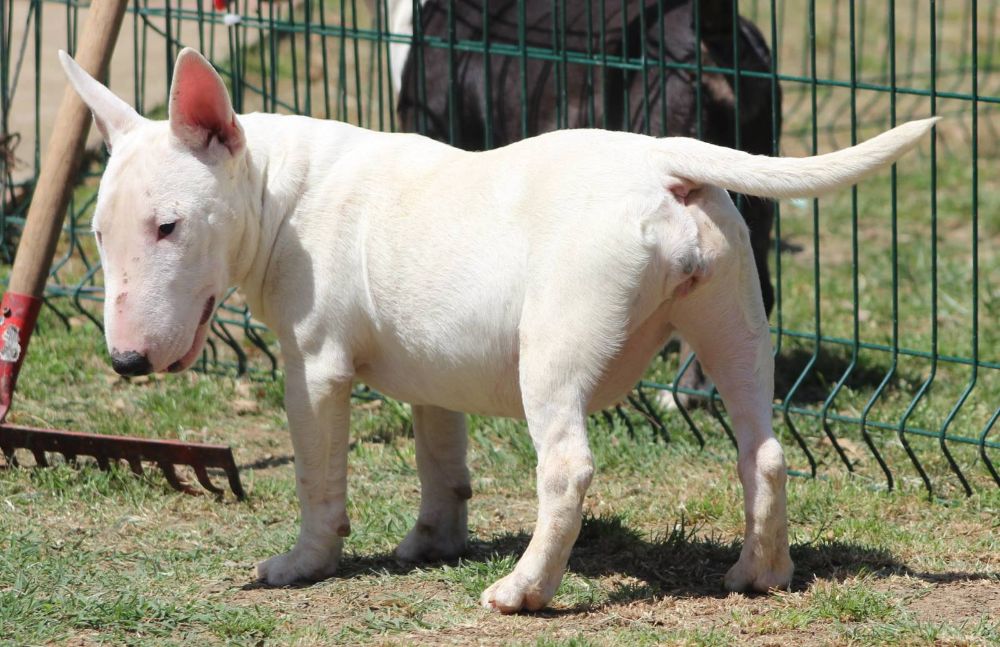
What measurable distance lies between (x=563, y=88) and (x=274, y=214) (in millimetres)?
1683

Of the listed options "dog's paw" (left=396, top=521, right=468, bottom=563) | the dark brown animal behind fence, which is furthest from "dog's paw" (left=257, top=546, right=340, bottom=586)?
the dark brown animal behind fence

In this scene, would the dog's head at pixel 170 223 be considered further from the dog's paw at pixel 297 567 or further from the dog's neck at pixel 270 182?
the dog's paw at pixel 297 567

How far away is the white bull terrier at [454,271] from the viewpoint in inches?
137

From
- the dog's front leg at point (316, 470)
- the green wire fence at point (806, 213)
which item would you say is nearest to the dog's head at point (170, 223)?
the dog's front leg at point (316, 470)

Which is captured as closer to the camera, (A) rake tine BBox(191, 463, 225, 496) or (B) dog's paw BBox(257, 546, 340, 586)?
(B) dog's paw BBox(257, 546, 340, 586)

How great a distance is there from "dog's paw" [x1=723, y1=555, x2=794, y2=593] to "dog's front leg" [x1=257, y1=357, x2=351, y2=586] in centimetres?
108

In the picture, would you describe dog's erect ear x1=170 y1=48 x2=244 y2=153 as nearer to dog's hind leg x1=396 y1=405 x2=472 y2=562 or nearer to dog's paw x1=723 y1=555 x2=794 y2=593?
dog's hind leg x1=396 y1=405 x2=472 y2=562

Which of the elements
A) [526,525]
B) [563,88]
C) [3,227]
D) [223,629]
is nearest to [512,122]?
[563,88]

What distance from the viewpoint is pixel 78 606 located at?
12.2 ft

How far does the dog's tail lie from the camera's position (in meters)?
3.37

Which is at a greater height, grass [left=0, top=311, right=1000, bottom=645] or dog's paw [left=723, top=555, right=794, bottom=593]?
dog's paw [left=723, top=555, right=794, bottom=593]

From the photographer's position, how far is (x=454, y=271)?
3646 mm

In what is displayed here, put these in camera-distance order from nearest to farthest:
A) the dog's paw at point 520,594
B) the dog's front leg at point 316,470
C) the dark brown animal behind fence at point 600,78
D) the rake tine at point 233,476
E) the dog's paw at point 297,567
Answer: the dog's paw at point 520,594 < the dog's front leg at point 316,470 < the dog's paw at point 297,567 < the rake tine at point 233,476 < the dark brown animal behind fence at point 600,78

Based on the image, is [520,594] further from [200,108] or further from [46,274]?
[46,274]
